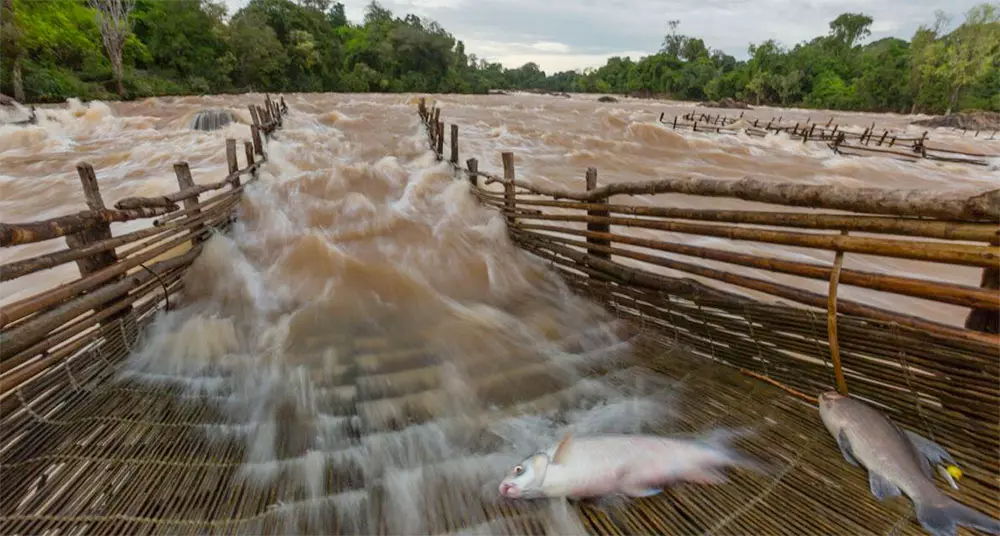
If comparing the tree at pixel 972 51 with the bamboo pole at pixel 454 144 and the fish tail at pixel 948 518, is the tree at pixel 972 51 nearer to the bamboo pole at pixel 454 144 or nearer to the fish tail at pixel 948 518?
the bamboo pole at pixel 454 144

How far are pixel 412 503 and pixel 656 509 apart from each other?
3.16 feet

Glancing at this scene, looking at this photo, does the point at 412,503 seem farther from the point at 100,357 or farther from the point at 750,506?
the point at 100,357

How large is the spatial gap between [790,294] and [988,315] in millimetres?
740

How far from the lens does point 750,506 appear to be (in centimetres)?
176

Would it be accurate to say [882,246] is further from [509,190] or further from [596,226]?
[509,190]

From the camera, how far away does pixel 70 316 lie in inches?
95.4

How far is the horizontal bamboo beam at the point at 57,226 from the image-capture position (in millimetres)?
2098

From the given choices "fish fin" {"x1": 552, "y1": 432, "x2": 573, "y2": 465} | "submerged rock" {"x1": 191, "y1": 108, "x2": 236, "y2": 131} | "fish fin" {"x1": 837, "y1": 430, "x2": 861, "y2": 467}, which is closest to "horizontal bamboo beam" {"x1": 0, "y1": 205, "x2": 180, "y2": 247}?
"fish fin" {"x1": 552, "y1": 432, "x2": 573, "y2": 465}

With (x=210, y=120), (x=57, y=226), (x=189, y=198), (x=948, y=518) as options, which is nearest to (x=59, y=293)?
(x=57, y=226)

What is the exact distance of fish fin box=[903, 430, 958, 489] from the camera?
176 cm

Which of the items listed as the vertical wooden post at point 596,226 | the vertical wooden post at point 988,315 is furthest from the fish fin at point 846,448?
the vertical wooden post at point 596,226

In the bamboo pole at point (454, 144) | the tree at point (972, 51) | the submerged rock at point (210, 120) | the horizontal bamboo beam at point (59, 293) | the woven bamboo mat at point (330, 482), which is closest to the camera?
the woven bamboo mat at point (330, 482)

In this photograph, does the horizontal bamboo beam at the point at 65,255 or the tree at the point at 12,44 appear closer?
the horizontal bamboo beam at the point at 65,255

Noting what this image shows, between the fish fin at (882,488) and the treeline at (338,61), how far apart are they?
27435 mm
